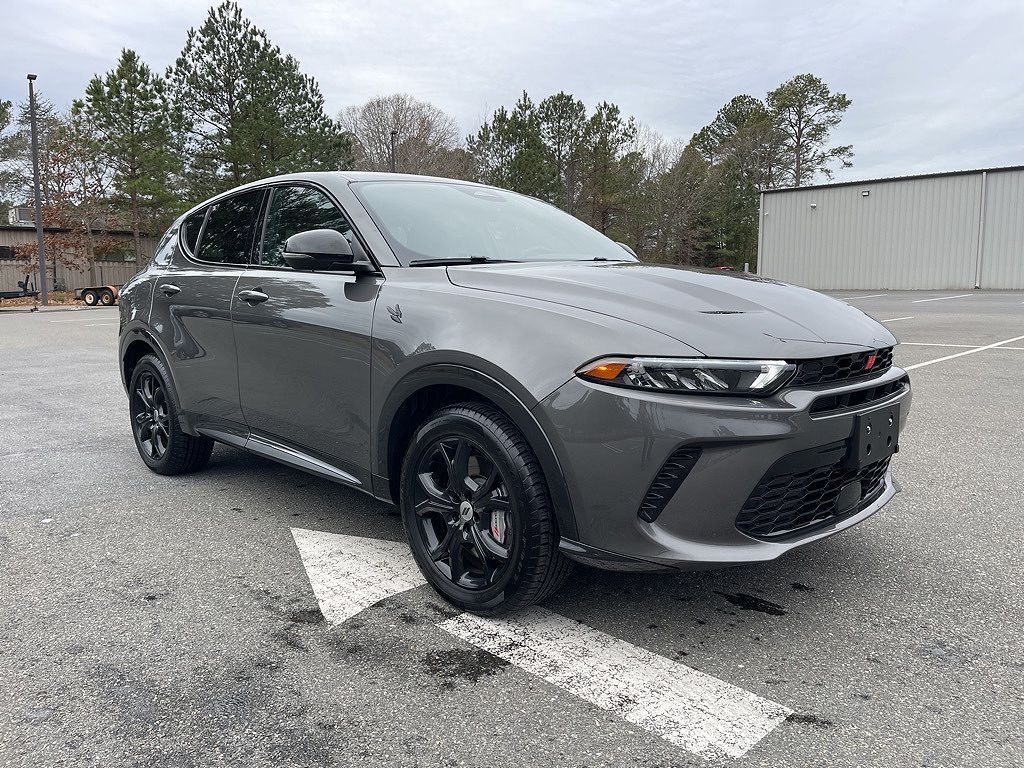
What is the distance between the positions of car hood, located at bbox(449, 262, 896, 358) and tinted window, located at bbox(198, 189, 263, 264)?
149 centimetres

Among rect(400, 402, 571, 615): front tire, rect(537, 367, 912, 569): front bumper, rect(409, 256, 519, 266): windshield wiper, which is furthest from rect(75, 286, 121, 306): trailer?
rect(537, 367, 912, 569): front bumper

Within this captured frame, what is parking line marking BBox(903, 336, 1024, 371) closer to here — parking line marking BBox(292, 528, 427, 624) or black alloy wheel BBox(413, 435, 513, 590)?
parking line marking BBox(292, 528, 427, 624)

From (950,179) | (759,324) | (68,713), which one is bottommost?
(68,713)

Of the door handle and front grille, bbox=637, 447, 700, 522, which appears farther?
the door handle

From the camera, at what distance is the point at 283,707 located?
7.15 ft

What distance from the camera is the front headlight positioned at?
7.36 feet

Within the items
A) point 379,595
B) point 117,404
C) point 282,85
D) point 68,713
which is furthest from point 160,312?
point 282,85

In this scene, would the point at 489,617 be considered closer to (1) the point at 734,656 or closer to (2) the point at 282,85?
(1) the point at 734,656

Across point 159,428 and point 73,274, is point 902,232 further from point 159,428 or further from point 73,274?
point 73,274

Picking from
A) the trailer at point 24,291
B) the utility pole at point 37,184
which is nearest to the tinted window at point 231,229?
the utility pole at point 37,184

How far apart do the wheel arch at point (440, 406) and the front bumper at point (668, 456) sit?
0.04 meters

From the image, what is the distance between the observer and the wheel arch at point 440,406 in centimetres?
239

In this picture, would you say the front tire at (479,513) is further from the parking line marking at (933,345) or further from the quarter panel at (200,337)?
the parking line marking at (933,345)

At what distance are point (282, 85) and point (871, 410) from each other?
1387 inches
